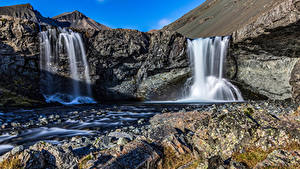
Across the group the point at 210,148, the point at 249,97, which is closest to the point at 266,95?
the point at 249,97

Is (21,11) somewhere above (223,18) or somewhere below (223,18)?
above

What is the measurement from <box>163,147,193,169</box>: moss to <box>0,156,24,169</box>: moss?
282cm

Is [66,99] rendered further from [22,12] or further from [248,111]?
[22,12]

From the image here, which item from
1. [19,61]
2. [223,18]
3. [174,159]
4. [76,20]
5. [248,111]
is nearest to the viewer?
[174,159]

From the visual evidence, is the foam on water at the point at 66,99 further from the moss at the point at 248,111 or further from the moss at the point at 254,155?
the moss at the point at 254,155

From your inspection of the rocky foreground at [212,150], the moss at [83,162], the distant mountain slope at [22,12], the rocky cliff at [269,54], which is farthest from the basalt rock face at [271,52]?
the distant mountain slope at [22,12]

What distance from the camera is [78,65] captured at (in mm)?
24250

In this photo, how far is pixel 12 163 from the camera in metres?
3.21

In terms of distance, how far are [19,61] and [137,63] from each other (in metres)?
15.5

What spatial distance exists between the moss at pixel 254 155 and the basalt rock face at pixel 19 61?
22.0 m

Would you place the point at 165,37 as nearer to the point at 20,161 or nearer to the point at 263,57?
the point at 263,57

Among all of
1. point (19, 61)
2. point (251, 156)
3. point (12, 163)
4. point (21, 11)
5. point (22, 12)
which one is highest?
point (21, 11)

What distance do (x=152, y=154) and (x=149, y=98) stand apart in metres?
23.2

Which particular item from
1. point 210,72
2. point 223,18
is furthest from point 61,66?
point 223,18
